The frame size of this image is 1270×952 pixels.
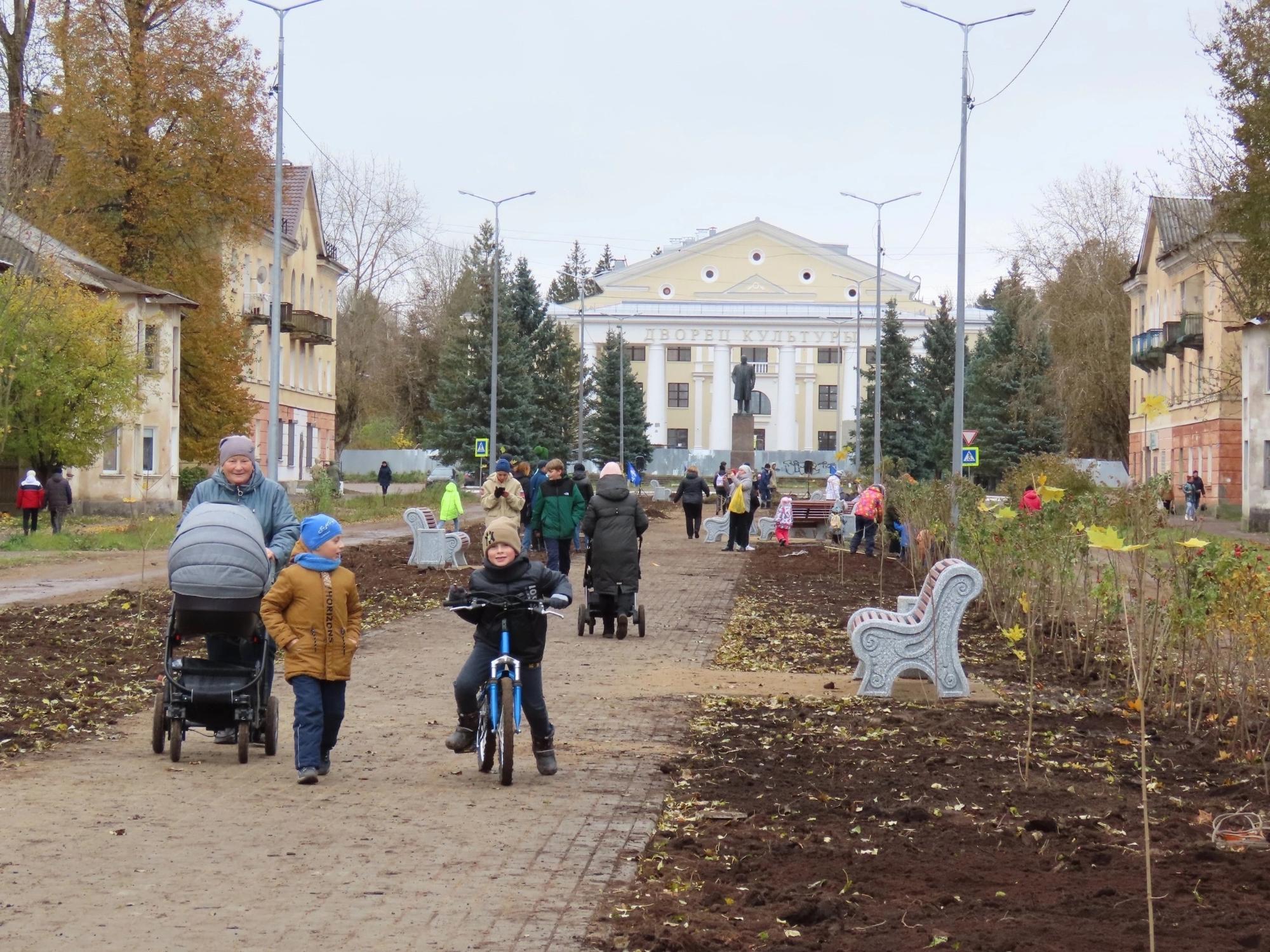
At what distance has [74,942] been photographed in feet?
18.5

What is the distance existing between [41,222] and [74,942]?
39565 mm

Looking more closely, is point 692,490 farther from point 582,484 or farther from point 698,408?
point 698,408

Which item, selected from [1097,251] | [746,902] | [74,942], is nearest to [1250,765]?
[746,902]

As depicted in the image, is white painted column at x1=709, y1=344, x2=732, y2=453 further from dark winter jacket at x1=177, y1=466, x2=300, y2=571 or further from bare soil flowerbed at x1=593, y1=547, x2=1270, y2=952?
dark winter jacket at x1=177, y1=466, x2=300, y2=571

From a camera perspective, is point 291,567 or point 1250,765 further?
point 1250,765

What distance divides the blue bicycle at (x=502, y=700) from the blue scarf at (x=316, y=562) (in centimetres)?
63

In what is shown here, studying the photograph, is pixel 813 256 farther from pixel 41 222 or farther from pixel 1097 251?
pixel 41 222

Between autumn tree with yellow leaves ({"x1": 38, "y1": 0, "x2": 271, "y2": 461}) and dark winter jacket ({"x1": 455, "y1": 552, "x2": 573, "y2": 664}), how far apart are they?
3797 centimetres

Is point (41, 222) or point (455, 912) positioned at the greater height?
point (41, 222)

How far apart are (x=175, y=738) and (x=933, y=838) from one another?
4.10m

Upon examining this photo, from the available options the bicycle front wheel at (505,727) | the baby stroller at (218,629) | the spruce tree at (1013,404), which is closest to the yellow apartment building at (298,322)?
the spruce tree at (1013,404)

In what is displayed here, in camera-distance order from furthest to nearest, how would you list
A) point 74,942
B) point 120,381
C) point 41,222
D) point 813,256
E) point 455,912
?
point 813,256
point 41,222
point 120,381
point 455,912
point 74,942

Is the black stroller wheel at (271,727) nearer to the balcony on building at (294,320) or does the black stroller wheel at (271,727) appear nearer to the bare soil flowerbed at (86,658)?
the bare soil flowerbed at (86,658)

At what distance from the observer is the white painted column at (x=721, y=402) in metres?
116
